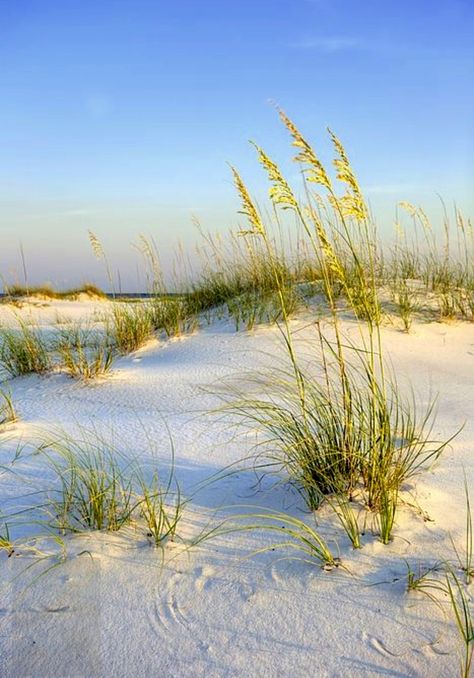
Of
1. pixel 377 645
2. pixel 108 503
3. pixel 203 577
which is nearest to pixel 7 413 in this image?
pixel 108 503

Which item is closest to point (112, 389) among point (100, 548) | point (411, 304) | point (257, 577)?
point (100, 548)

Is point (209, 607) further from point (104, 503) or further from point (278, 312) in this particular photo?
point (278, 312)

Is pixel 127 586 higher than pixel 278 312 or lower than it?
lower

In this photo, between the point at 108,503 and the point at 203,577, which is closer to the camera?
the point at 203,577

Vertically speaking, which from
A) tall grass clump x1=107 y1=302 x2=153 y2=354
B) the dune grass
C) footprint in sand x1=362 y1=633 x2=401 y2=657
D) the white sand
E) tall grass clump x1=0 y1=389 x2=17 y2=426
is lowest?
footprint in sand x1=362 y1=633 x2=401 y2=657

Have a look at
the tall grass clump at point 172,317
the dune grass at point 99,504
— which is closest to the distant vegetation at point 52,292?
the tall grass clump at point 172,317

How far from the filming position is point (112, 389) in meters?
4.84

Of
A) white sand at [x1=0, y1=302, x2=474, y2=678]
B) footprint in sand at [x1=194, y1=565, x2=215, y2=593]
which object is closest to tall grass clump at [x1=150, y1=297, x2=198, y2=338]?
white sand at [x1=0, y1=302, x2=474, y2=678]

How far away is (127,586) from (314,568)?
0.64 m

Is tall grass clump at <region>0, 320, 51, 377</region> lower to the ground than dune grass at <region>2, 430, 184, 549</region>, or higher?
higher

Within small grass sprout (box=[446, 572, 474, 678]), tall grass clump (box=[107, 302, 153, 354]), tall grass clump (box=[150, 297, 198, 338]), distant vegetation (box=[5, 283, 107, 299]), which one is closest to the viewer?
small grass sprout (box=[446, 572, 474, 678])

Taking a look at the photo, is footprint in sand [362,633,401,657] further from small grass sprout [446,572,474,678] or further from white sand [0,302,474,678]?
small grass sprout [446,572,474,678]

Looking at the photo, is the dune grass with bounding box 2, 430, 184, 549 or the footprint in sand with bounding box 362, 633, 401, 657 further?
the dune grass with bounding box 2, 430, 184, 549

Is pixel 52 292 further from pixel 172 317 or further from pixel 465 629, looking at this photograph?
pixel 465 629
